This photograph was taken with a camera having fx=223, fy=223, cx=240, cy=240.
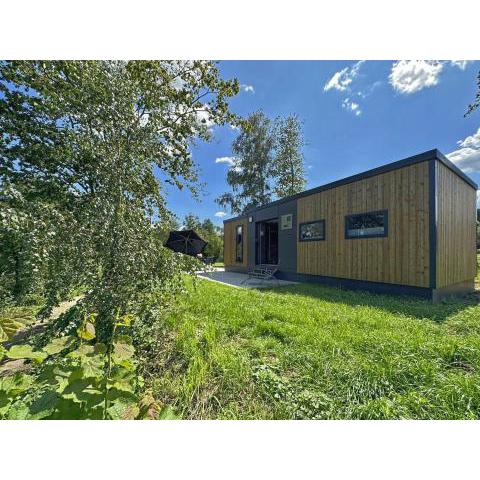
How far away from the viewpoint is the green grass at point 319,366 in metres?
1.58

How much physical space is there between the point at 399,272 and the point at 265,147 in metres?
16.6

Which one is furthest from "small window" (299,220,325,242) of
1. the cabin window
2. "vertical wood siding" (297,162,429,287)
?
the cabin window

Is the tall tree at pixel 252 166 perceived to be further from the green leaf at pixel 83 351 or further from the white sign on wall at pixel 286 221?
the green leaf at pixel 83 351

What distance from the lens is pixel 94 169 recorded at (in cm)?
223

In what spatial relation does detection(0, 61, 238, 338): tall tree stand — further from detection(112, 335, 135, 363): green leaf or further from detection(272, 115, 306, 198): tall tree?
detection(272, 115, 306, 198): tall tree

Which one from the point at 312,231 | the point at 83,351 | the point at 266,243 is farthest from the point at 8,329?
the point at 266,243

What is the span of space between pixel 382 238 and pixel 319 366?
4766mm

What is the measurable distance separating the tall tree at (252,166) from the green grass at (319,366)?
17392mm

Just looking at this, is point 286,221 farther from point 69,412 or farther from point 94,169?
point 69,412

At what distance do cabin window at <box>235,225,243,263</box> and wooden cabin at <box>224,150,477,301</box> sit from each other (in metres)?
3.92

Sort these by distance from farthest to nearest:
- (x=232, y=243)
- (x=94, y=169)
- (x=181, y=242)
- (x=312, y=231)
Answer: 1. (x=232, y=243)
2. (x=312, y=231)
3. (x=181, y=242)
4. (x=94, y=169)

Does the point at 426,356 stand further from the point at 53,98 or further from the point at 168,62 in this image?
the point at 168,62

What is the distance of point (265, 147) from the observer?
63.5ft
